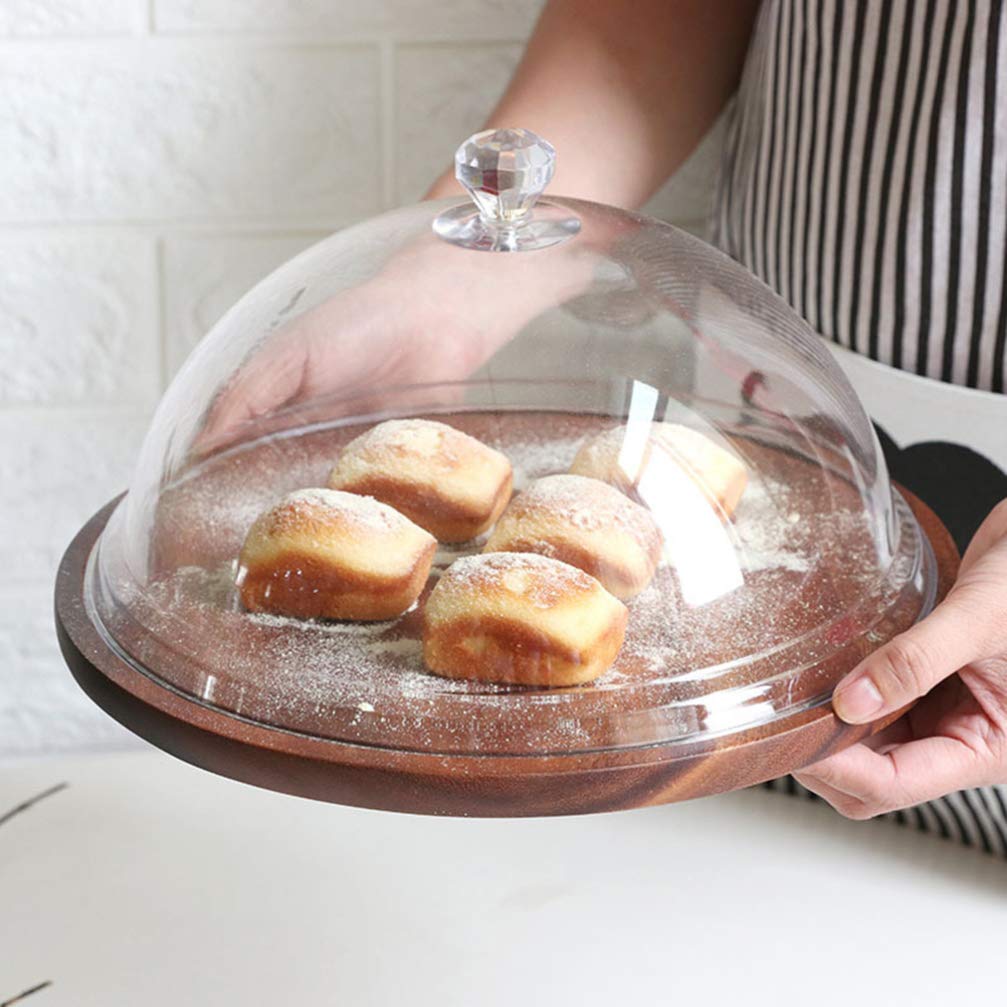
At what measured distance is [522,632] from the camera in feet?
1.62

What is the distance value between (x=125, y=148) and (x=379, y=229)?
0.53 meters

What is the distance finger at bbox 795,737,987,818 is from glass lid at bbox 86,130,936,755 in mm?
73

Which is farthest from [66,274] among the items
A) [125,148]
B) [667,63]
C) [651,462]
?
[651,462]

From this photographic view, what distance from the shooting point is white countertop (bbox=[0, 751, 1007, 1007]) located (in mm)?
700

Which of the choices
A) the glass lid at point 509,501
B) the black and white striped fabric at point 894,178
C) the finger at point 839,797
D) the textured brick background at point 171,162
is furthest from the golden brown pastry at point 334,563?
the textured brick background at point 171,162

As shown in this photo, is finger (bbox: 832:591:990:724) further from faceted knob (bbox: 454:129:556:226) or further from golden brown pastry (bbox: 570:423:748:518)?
faceted knob (bbox: 454:129:556:226)

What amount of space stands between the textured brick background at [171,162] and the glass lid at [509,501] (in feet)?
1.54

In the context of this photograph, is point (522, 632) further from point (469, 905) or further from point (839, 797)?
point (469, 905)

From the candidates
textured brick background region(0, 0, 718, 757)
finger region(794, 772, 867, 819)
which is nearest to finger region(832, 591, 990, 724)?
finger region(794, 772, 867, 819)

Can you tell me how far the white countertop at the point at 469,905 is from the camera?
700 mm

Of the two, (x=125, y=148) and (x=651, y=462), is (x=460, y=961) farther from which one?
(x=125, y=148)

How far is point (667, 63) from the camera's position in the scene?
3.17 ft

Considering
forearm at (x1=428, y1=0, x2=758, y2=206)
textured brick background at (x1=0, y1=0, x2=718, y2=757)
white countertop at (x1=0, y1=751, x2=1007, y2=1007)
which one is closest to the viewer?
white countertop at (x1=0, y1=751, x2=1007, y2=1007)

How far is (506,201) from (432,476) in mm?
125
